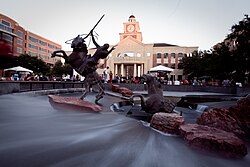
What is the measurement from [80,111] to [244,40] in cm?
1649

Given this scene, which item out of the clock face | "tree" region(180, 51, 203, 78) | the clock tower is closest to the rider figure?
"tree" region(180, 51, 203, 78)

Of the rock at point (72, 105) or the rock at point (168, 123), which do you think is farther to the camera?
the rock at point (72, 105)

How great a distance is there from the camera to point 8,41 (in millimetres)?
2725

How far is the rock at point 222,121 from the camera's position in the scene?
462 centimetres

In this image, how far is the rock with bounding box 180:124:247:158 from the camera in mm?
3128

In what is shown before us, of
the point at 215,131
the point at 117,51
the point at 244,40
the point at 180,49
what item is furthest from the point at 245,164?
the point at 180,49

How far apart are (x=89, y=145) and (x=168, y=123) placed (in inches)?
82.6

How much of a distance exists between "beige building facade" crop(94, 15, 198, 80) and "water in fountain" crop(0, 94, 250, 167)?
43.6 metres

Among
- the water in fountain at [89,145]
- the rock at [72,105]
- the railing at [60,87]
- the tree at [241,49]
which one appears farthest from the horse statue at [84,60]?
the tree at [241,49]

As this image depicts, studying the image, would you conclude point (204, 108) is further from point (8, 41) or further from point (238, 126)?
point (8, 41)

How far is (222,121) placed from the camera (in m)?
4.69

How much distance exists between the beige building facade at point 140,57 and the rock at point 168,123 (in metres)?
43.1

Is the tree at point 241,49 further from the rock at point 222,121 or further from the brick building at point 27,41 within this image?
the brick building at point 27,41

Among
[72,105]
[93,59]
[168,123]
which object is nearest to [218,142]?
[168,123]
